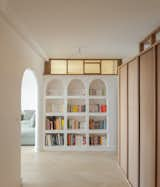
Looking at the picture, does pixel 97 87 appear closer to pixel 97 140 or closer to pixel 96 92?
pixel 96 92

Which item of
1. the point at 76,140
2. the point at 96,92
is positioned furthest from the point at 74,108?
the point at 76,140

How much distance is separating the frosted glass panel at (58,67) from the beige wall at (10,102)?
2640mm

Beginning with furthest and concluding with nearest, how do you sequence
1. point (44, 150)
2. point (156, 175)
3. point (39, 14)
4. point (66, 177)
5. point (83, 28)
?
point (44, 150) → point (66, 177) → point (83, 28) → point (39, 14) → point (156, 175)

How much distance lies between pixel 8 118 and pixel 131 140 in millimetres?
1994

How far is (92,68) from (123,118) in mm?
2382

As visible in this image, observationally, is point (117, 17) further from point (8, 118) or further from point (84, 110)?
point (84, 110)

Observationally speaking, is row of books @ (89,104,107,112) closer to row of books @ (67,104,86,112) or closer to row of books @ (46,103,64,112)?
row of books @ (67,104,86,112)

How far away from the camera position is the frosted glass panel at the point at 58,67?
635 centimetres

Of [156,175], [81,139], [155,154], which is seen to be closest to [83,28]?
[155,154]

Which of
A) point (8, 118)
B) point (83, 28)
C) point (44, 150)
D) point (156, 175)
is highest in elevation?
point (83, 28)

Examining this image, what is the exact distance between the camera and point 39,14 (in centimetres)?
292

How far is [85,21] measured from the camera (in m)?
3.16

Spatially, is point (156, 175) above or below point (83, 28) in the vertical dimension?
below

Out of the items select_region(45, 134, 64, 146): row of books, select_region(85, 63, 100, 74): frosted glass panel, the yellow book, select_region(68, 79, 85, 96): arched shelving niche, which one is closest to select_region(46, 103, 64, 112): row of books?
the yellow book
